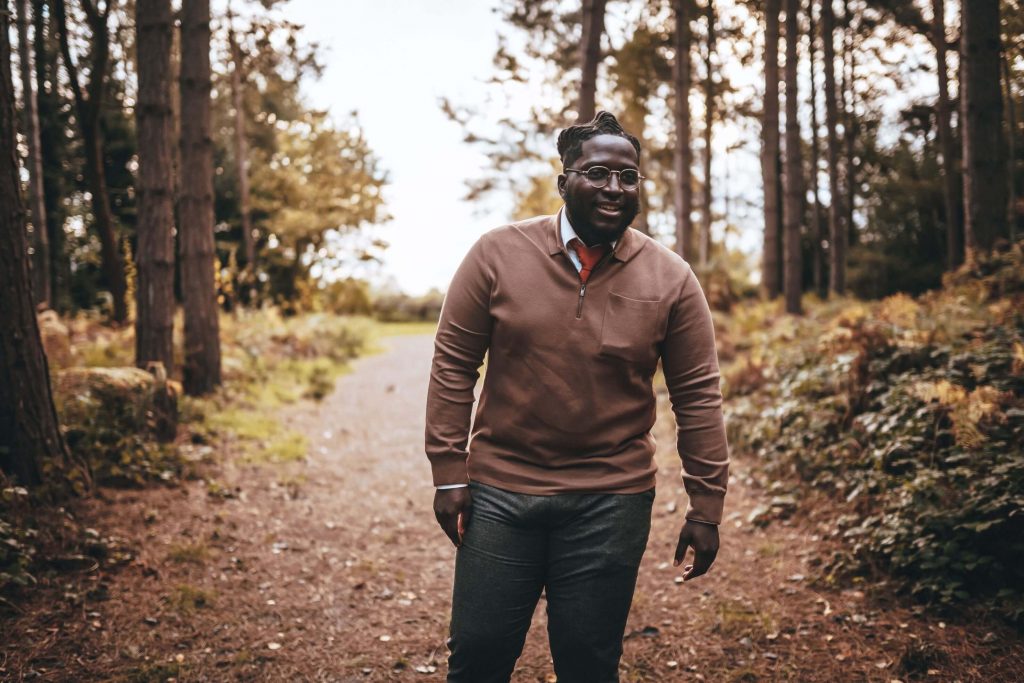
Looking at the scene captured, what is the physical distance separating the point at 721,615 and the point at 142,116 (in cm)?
728

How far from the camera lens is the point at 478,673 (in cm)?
247

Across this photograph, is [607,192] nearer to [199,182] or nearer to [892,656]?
[892,656]

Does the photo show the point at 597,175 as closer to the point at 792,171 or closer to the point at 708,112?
the point at 792,171

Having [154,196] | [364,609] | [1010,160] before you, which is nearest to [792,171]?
[1010,160]

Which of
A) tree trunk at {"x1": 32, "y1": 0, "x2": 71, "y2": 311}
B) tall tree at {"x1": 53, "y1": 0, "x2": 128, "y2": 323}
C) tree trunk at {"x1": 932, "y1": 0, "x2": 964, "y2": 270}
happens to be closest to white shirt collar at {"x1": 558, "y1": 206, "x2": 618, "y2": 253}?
tall tree at {"x1": 53, "y1": 0, "x2": 128, "y2": 323}

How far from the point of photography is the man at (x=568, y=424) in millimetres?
2432

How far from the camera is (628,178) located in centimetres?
250

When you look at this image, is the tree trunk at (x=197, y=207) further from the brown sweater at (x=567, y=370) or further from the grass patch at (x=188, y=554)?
the brown sweater at (x=567, y=370)

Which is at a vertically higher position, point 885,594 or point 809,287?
point 809,287

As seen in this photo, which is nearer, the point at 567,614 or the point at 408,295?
the point at 567,614

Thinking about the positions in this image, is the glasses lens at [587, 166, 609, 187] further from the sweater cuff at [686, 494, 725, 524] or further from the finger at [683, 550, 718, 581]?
the finger at [683, 550, 718, 581]

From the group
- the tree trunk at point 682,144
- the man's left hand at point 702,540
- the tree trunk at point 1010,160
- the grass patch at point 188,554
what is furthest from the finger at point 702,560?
the tree trunk at point 682,144

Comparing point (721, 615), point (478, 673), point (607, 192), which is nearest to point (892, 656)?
point (721, 615)

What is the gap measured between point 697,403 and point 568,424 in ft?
1.60
